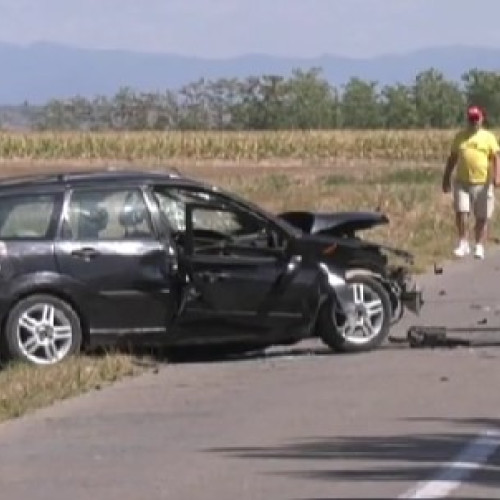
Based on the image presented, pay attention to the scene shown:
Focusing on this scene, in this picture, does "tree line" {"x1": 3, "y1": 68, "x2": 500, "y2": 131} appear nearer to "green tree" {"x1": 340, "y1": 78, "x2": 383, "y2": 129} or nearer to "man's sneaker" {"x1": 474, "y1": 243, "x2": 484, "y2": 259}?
"green tree" {"x1": 340, "y1": 78, "x2": 383, "y2": 129}

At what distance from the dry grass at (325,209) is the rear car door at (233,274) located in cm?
75

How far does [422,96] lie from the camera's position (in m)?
122

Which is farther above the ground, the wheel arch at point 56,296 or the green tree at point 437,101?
the green tree at point 437,101

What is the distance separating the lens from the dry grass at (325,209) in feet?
45.8

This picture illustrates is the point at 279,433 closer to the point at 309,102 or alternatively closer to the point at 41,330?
the point at 41,330

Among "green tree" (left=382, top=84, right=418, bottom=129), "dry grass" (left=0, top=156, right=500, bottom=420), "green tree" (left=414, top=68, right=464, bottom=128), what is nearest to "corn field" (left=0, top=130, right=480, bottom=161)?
"dry grass" (left=0, top=156, right=500, bottom=420)

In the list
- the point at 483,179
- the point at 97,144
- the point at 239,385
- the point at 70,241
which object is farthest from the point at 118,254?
the point at 97,144

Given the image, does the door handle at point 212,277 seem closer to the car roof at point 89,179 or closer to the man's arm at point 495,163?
the car roof at point 89,179

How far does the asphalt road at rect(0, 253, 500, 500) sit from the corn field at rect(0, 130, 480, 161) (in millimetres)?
69202

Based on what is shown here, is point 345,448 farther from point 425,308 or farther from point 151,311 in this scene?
point 425,308

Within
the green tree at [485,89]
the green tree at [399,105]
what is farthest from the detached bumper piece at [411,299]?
the green tree at [399,105]

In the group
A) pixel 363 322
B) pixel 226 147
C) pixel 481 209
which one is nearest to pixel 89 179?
pixel 363 322

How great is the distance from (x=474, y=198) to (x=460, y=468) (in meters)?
14.6

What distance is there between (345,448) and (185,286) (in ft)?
14.7
